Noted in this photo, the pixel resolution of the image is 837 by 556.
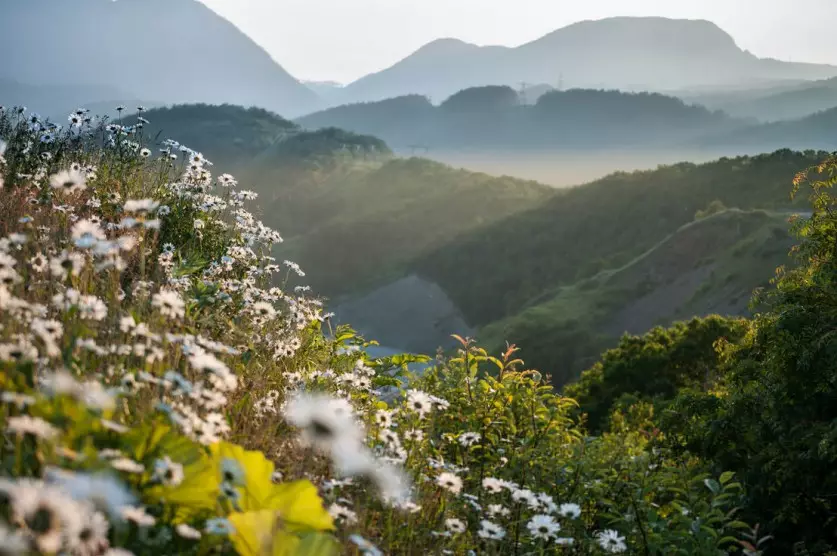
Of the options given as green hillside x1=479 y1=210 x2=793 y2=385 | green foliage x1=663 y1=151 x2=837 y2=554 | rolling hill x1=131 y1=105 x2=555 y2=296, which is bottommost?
green hillside x1=479 y1=210 x2=793 y2=385

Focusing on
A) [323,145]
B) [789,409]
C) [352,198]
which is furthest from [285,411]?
[323,145]

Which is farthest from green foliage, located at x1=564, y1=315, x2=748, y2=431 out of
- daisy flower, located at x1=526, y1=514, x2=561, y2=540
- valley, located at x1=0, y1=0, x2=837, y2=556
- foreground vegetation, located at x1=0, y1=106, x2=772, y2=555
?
daisy flower, located at x1=526, y1=514, x2=561, y2=540

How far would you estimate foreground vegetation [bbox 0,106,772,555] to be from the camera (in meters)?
2.33

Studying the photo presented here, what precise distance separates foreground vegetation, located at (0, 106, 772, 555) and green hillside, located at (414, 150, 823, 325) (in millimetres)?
63557

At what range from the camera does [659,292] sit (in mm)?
49469

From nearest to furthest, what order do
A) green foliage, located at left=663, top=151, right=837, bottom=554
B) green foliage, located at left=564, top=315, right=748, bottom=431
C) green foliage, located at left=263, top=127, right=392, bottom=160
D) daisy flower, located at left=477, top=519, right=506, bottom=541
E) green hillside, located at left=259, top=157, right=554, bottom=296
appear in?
daisy flower, located at left=477, top=519, right=506, bottom=541, green foliage, located at left=663, top=151, right=837, bottom=554, green foliage, located at left=564, top=315, right=748, bottom=431, green hillside, located at left=259, top=157, right=554, bottom=296, green foliage, located at left=263, top=127, right=392, bottom=160

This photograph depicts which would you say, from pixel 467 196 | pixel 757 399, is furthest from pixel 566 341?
pixel 467 196

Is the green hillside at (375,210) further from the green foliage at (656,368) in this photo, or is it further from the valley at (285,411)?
the valley at (285,411)

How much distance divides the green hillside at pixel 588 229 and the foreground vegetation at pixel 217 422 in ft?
209

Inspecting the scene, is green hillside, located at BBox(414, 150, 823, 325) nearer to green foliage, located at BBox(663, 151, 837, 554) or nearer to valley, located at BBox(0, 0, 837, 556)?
→ valley, located at BBox(0, 0, 837, 556)

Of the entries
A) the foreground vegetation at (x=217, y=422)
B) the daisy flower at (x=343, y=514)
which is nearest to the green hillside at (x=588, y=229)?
the foreground vegetation at (x=217, y=422)

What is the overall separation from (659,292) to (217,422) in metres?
49.8

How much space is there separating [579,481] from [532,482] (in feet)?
1.80

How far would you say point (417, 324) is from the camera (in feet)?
244
